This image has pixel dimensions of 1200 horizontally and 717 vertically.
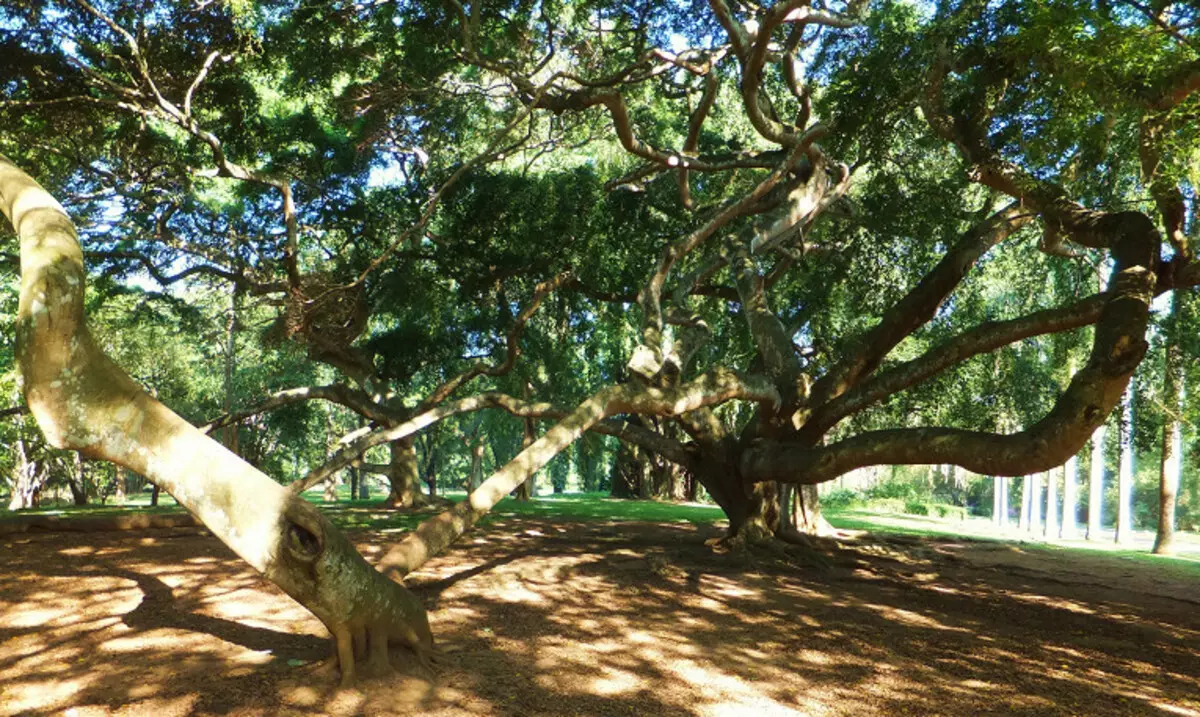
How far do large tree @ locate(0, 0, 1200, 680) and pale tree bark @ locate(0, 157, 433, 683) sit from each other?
0.06 ft

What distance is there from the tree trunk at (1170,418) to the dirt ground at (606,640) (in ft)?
13.8

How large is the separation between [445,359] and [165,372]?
15.8m

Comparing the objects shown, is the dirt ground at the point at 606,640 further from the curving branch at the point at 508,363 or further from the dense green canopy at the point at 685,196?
the curving branch at the point at 508,363

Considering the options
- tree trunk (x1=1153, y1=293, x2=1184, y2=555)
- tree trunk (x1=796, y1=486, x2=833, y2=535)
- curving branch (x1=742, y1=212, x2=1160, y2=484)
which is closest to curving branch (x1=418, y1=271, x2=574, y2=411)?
curving branch (x1=742, y1=212, x2=1160, y2=484)

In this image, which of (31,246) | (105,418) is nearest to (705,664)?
(105,418)

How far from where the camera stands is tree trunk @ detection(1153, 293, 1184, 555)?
11938 mm

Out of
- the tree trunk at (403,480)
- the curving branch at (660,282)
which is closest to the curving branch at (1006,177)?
the curving branch at (660,282)

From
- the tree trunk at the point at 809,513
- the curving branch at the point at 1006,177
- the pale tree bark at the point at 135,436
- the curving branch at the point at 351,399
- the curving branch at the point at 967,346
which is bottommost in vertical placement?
the tree trunk at the point at 809,513

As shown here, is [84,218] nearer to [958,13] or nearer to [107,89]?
[107,89]

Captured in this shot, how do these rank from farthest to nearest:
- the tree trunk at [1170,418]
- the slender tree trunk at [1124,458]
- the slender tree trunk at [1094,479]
A: the slender tree trunk at [1094,479] < the slender tree trunk at [1124,458] < the tree trunk at [1170,418]

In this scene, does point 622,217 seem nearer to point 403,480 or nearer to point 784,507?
point 784,507

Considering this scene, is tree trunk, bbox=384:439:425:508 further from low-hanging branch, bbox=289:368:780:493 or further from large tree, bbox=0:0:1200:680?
low-hanging branch, bbox=289:368:780:493

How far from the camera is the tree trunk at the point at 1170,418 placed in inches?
470

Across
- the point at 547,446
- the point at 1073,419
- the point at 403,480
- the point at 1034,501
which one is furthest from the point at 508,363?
the point at 1034,501
